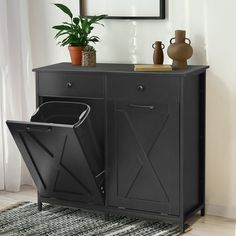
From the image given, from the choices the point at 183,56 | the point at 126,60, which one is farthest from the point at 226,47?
the point at 126,60

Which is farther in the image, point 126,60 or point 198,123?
point 126,60

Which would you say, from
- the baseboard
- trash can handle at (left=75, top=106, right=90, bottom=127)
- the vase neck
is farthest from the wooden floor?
the vase neck

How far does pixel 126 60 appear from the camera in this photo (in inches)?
186

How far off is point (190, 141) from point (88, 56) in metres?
0.92

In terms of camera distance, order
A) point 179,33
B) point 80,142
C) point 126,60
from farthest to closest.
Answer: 1. point 126,60
2. point 179,33
3. point 80,142

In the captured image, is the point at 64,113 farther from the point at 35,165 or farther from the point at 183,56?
the point at 183,56

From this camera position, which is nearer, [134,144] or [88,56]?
[134,144]

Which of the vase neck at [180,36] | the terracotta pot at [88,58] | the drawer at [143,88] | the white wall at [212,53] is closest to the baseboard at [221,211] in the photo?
the white wall at [212,53]

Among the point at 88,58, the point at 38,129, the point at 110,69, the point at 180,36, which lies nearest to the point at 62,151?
the point at 38,129

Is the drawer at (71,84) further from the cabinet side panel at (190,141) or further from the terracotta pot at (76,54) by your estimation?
the cabinet side panel at (190,141)

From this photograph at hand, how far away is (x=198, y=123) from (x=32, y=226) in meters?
1.29

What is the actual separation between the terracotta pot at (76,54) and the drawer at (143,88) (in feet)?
1.53

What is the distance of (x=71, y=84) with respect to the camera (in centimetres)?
440

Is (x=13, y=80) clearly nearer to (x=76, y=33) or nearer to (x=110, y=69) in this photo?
(x=76, y=33)
